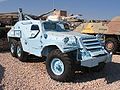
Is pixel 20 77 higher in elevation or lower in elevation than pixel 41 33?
lower

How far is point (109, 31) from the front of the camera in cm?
1520

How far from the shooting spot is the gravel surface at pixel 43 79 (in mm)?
7734

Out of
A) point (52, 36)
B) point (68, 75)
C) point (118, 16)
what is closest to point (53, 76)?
point (68, 75)

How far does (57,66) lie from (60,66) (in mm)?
117

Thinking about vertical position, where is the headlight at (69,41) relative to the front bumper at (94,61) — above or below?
above

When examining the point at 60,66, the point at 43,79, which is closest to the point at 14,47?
the point at 43,79

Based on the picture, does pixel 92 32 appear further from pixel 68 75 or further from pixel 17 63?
pixel 68 75

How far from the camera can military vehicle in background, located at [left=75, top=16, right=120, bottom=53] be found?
14.8 m

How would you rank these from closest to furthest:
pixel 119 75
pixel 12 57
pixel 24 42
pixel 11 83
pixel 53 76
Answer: pixel 11 83 < pixel 53 76 < pixel 119 75 < pixel 24 42 < pixel 12 57

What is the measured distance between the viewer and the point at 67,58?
813 centimetres

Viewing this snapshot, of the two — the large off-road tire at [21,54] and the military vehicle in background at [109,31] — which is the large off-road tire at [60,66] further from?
the military vehicle in background at [109,31]

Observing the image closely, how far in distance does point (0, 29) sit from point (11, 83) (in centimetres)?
720

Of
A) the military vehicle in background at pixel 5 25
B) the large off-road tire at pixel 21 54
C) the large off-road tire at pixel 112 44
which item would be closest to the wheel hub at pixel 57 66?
the large off-road tire at pixel 21 54

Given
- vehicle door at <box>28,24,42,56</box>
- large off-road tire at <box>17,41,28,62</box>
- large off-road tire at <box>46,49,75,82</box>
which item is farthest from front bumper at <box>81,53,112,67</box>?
large off-road tire at <box>17,41,28,62</box>
